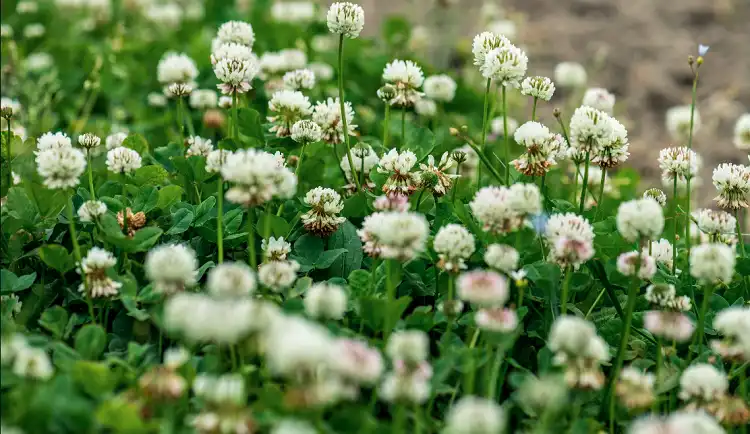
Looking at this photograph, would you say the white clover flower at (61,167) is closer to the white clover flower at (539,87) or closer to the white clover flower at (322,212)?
the white clover flower at (322,212)

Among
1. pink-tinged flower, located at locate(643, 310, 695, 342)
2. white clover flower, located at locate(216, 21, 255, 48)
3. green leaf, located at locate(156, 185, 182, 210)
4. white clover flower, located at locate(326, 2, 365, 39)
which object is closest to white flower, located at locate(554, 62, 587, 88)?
white clover flower, located at locate(216, 21, 255, 48)

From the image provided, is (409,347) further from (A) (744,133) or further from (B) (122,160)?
(A) (744,133)

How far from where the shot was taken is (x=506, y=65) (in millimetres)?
1796

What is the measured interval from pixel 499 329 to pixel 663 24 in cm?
409

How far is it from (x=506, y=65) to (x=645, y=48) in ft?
10.7

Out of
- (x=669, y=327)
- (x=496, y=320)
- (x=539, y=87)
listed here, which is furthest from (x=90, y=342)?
(x=539, y=87)

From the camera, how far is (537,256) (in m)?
1.84

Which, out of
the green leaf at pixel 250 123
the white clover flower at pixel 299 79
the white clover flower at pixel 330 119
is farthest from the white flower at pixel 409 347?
the white clover flower at pixel 299 79

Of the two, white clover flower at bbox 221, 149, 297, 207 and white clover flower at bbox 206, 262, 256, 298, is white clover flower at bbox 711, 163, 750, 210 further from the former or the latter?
white clover flower at bbox 206, 262, 256, 298

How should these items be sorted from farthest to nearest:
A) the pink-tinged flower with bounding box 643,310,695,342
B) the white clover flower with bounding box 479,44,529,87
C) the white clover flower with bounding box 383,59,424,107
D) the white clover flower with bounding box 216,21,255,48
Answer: the white clover flower with bounding box 216,21,255,48, the white clover flower with bounding box 383,59,424,107, the white clover flower with bounding box 479,44,529,87, the pink-tinged flower with bounding box 643,310,695,342

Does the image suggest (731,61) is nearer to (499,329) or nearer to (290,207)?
(290,207)

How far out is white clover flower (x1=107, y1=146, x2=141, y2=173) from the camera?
1856 mm

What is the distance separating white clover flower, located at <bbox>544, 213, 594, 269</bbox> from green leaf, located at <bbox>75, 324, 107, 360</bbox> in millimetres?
757

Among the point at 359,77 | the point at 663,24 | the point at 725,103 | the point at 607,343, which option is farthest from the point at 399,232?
the point at 663,24
